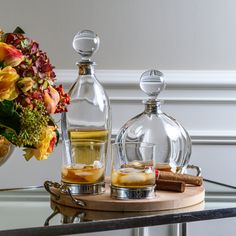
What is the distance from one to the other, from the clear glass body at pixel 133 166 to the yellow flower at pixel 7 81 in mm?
158

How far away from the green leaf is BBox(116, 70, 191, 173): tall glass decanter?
233 millimetres

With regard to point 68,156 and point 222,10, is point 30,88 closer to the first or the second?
point 68,156

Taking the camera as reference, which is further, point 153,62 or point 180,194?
point 153,62

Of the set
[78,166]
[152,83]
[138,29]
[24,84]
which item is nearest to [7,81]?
[24,84]

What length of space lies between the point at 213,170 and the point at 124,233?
0.23 meters

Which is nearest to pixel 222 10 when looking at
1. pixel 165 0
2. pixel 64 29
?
pixel 165 0

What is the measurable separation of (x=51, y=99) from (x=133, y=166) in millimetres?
145

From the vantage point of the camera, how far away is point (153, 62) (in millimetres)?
1214

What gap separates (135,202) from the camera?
2.34 ft

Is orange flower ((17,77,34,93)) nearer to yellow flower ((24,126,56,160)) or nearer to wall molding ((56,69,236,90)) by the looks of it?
yellow flower ((24,126,56,160))

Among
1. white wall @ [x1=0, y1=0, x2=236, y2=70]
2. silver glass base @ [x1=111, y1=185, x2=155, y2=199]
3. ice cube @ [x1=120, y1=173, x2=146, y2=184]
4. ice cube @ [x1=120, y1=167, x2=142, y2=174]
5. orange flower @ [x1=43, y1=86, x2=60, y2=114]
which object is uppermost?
white wall @ [x1=0, y1=0, x2=236, y2=70]

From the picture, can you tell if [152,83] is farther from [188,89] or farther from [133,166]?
[188,89]

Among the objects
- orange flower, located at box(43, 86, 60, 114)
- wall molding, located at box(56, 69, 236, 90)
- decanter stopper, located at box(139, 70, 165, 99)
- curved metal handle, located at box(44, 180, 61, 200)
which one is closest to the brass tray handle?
curved metal handle, located at box(44, 180, 61, 200)

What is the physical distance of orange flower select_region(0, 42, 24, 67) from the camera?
26.8 inches
